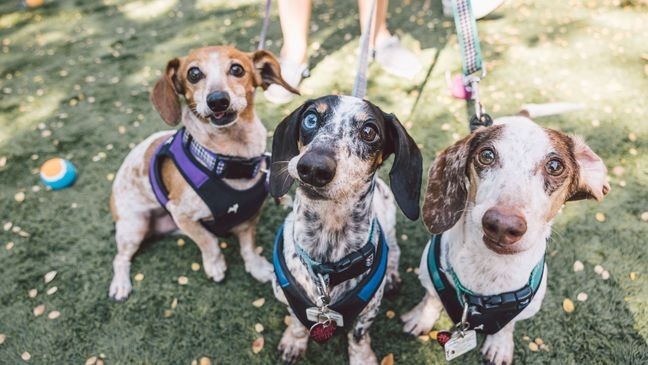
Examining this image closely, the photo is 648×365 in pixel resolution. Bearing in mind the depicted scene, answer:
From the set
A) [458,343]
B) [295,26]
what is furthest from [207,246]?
[295,26]

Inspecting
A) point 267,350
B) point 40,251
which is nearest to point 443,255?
point 267,350

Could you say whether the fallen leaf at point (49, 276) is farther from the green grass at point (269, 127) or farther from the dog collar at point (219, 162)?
the dog collar at point (219, 162)

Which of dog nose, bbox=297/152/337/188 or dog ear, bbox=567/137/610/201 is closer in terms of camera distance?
dog nose, bbox=297/152/337/188

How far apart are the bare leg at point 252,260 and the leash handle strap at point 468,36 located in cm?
213

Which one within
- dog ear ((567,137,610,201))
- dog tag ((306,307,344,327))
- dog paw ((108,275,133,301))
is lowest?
dog paw ((108,275,133,301))

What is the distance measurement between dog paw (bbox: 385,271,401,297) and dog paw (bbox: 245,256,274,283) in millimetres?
955

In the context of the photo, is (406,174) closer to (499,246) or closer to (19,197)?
(499,246)

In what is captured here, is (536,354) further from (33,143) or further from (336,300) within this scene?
(33,143)

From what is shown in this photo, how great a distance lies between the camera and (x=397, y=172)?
2258 mm

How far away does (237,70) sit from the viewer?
3.15m

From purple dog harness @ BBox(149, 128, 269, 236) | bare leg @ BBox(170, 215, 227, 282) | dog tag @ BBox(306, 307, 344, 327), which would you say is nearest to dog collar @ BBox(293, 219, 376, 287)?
dog tag @ BBox(306, 307, 344, 327)

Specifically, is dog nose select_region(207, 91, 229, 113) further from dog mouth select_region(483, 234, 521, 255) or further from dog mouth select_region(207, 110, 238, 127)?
dog mouth select_region(483, 234, 521, 255)

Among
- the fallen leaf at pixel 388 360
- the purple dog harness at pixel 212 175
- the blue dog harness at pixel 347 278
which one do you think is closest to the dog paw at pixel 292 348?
the blue dog harness at pixel 347 278

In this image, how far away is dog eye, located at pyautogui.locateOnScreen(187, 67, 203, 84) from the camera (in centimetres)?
311
